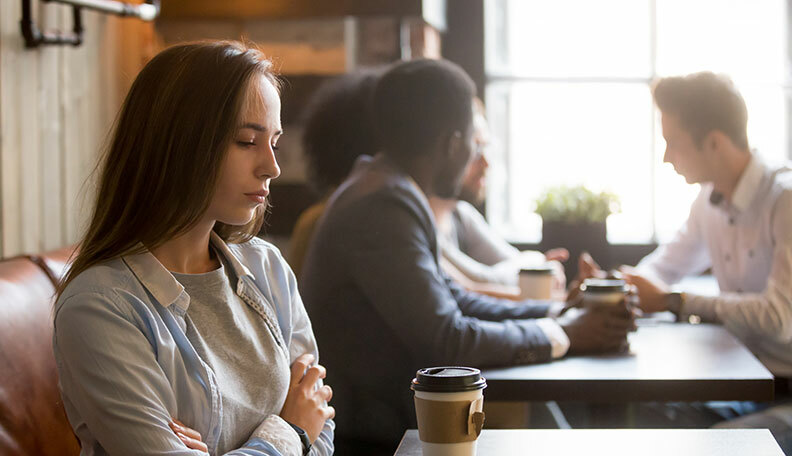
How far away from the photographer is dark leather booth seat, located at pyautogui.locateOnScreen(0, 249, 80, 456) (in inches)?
57.9

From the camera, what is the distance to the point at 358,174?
2146mm

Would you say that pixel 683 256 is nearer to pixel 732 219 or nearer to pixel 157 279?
pixel 732 219

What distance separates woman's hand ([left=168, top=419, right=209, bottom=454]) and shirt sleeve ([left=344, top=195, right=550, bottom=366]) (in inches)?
30.1

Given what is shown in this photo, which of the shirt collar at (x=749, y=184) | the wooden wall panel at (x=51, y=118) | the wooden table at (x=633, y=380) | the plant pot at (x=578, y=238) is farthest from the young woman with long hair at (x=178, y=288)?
the plant pot at (x=578, y=238)

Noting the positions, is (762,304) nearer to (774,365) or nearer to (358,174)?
(774,365)

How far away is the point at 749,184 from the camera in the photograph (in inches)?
102

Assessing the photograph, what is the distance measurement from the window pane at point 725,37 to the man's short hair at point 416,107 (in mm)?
2088

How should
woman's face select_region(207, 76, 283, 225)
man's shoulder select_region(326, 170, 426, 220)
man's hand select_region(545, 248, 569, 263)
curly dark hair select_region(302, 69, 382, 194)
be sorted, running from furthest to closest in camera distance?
man's hand select_region(545, 248, 569, 263), curly dark hair select_region(302, 69, 382, 194), man's shoulder select_region(326, 170, 426, 220), woman's face select_region(207, 76, 283, 225)

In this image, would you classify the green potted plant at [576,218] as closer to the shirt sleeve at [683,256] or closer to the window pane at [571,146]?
the shirt sleeve at [683,256]

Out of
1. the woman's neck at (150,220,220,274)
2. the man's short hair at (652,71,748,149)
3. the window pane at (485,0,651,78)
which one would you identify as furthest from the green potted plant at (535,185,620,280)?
the woman's neck at (150,220,220,274)

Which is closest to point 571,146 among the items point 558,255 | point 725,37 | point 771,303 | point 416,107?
point 725,37

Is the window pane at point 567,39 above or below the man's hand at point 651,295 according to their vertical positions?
above

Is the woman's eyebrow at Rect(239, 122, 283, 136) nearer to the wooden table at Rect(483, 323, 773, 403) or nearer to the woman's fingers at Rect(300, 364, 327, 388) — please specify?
the woman's fingers at Rect(300, 364, 327, 388)

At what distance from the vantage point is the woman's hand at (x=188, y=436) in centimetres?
116
